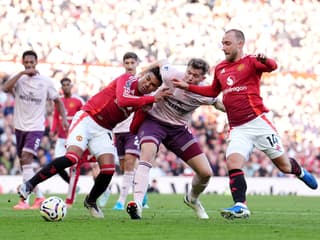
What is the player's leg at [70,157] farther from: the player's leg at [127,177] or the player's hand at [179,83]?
the player's leg at [127,177]

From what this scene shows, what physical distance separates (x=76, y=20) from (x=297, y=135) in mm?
8622

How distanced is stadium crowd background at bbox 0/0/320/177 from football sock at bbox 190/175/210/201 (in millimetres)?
13107

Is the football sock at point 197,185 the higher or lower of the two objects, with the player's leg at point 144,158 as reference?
lower

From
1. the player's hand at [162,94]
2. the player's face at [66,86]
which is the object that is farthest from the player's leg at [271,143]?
the player's face at [66,86]

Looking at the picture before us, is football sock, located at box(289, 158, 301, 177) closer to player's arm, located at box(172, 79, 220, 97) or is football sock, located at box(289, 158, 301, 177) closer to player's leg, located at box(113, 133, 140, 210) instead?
player's arm, located at box(172, 79, 220, 97)

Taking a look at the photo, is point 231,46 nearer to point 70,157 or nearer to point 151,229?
point 70,157

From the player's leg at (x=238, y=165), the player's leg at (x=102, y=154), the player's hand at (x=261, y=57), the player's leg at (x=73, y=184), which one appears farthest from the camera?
the player's leg at (x=73, y=184)

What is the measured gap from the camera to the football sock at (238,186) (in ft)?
34.7

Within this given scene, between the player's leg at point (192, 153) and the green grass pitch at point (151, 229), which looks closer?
the green grass pitch at point (151, 229)

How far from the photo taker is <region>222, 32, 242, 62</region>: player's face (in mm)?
10883

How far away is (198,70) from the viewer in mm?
11141

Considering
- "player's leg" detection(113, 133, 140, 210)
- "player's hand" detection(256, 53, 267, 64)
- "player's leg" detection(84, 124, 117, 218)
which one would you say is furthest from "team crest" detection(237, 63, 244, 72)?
"player's leg" detection(113, 133, 140, 210)

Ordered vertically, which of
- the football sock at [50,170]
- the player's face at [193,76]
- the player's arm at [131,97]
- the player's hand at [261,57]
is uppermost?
the player's hand at [261,57]

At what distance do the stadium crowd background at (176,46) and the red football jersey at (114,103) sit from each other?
1279 centimetres
